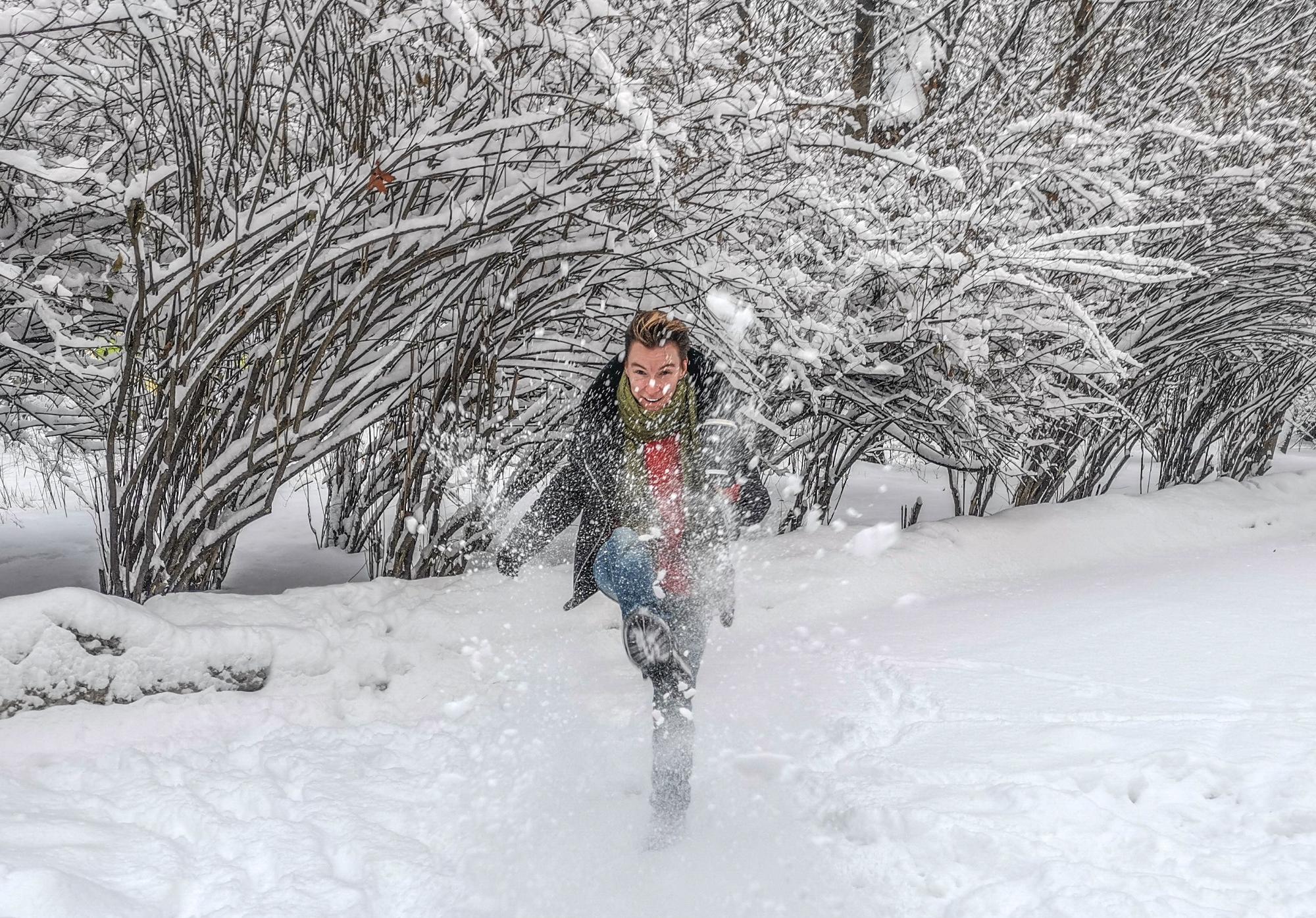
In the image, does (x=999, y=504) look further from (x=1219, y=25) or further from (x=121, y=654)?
(x=121, y=654)

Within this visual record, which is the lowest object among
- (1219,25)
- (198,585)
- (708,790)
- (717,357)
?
(708,790)

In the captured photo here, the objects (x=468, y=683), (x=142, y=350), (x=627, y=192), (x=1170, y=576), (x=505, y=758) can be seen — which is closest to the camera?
(x=505, y=758)

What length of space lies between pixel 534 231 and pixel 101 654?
88.3 inches

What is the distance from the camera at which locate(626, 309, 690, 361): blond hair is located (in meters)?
2.71

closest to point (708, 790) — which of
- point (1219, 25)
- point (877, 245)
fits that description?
point (877, 245)

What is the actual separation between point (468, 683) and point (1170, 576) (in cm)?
379

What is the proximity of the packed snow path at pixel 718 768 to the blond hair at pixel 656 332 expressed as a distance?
142 centimetres

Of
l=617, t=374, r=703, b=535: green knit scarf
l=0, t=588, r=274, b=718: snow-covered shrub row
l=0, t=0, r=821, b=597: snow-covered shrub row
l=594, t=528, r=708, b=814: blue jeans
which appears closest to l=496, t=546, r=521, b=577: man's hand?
l=594, t=528, r=708, b=814: blue jeans

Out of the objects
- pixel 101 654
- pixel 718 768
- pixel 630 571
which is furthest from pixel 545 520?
pixel 101 654

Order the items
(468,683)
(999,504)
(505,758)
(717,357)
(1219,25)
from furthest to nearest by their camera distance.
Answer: (999,504)
(1219,25)
(717,357)
(468,683)
(505,758)

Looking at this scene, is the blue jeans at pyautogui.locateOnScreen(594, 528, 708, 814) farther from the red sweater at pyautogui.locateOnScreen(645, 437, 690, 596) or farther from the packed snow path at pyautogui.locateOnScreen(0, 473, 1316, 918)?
the packed snow path at pyautogui.locateOnScreen(0, 473, 1316, 918)

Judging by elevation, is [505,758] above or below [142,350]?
below

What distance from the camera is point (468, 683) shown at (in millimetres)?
3600

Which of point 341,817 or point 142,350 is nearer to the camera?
point 341,817
